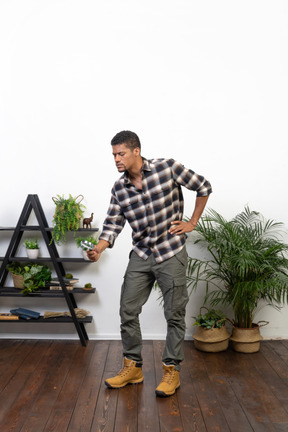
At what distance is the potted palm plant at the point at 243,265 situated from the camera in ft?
11.7

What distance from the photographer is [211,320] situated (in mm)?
3838

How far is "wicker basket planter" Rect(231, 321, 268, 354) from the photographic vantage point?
3768mm

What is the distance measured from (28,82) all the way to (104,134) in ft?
2.33

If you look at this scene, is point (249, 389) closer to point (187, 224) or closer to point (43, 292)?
point (187, 224)

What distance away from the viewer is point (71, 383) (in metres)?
3.14

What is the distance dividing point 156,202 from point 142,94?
1341 mm

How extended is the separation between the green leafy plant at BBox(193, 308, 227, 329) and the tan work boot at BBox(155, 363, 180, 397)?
2.62ft

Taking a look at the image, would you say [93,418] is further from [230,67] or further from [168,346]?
[230,67]

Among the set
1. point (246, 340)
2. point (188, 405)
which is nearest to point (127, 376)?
point (188, 405)

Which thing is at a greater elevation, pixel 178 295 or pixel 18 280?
pixel 178 295

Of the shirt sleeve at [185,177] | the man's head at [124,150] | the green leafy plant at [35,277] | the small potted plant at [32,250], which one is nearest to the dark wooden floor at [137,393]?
the green leafy plant at [35,277]

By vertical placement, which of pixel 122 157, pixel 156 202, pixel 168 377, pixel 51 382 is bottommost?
pixel 51 382

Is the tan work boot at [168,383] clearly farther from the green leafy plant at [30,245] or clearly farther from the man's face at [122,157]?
the green leafy plant at [30,245]

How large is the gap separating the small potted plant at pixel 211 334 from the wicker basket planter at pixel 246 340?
7 centimetres
